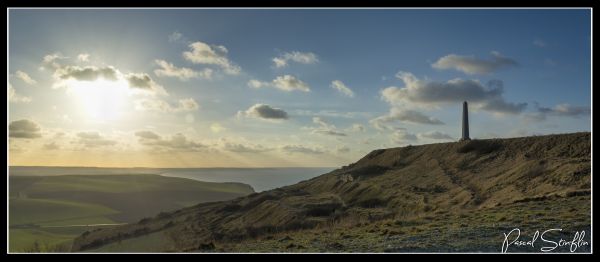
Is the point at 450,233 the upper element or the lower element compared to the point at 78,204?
upper

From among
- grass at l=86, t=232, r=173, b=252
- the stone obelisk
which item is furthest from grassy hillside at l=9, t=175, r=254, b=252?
the stone obelisk

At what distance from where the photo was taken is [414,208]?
30469mm

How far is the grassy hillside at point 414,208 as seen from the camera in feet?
57.8

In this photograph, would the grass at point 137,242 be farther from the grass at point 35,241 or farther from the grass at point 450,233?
the grass at point 450,233

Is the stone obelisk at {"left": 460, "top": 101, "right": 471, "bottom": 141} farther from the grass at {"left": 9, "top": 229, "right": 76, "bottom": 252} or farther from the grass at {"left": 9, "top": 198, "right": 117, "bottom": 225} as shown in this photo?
the grass at {"left": 9, "top": 198, "right": 117, "bottom": 225}

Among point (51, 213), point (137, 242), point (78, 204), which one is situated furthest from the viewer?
point (78, 204)

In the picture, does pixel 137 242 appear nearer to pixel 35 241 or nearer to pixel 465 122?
pixel 35 241

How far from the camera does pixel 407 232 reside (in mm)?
18594

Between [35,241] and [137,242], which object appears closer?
[35,241]

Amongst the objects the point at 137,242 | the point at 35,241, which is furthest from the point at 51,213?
the point at 35,241
